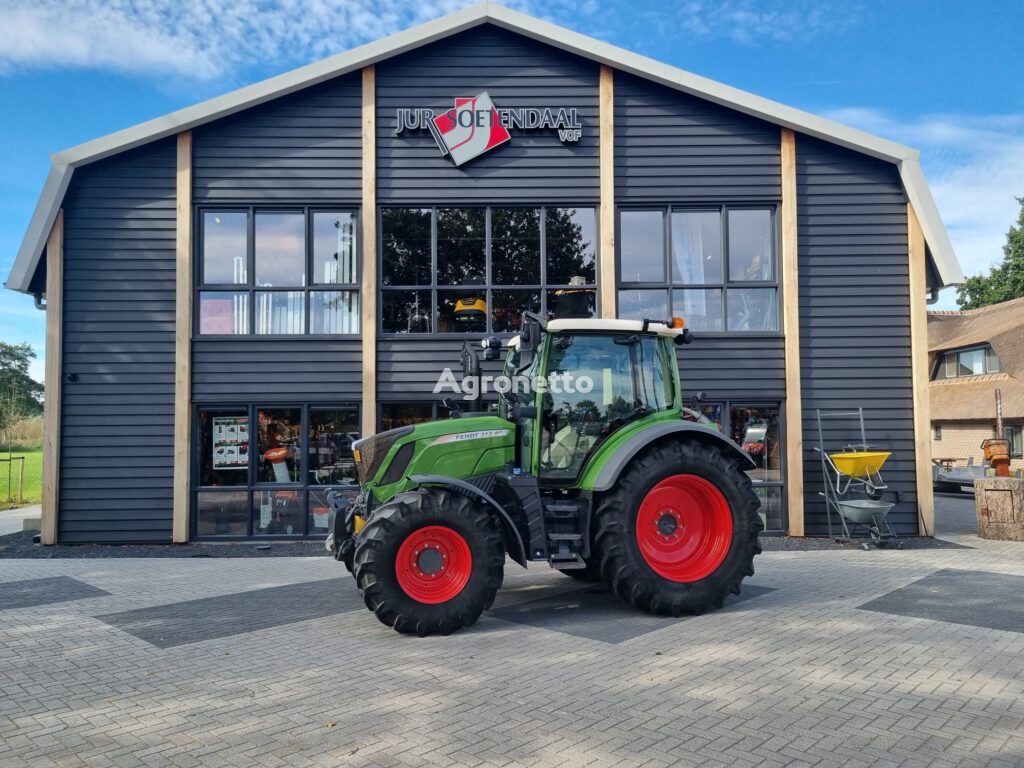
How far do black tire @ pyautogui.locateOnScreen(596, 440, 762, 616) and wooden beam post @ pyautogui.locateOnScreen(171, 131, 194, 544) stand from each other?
6.74 m

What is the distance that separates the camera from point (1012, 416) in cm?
2145

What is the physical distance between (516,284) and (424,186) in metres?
1.93

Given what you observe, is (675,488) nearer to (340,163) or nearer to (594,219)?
(594,219)

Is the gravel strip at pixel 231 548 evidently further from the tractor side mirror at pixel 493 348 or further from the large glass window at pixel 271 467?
the tractor side mirror at pixel 493 348

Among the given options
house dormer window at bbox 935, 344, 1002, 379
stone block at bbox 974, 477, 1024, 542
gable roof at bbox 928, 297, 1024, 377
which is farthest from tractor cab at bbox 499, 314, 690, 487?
house dormer window at bbox 935, 344, 1002, 379

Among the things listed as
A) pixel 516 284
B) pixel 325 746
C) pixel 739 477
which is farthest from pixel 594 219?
pixel 325 746

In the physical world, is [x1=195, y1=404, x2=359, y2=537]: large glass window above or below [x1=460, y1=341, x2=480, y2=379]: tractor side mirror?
below

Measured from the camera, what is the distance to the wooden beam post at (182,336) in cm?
1039

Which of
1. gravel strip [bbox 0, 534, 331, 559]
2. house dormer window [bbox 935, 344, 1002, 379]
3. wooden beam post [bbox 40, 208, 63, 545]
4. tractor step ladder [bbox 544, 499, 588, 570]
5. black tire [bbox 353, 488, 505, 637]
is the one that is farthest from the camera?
house dormer window [bbox 935, 344, 1002, 379]

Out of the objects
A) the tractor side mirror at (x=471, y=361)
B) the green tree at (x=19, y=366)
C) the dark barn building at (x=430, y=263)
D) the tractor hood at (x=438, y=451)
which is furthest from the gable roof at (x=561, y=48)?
the green tree at (x=19, y=366)

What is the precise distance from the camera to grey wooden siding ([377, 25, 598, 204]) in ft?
35.7

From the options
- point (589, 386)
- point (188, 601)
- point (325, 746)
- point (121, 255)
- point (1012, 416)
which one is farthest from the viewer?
point (1012, 416)

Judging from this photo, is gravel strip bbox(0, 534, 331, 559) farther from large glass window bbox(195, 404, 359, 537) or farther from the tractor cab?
the tractor cab

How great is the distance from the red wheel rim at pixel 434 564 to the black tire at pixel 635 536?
1162 millimetres
